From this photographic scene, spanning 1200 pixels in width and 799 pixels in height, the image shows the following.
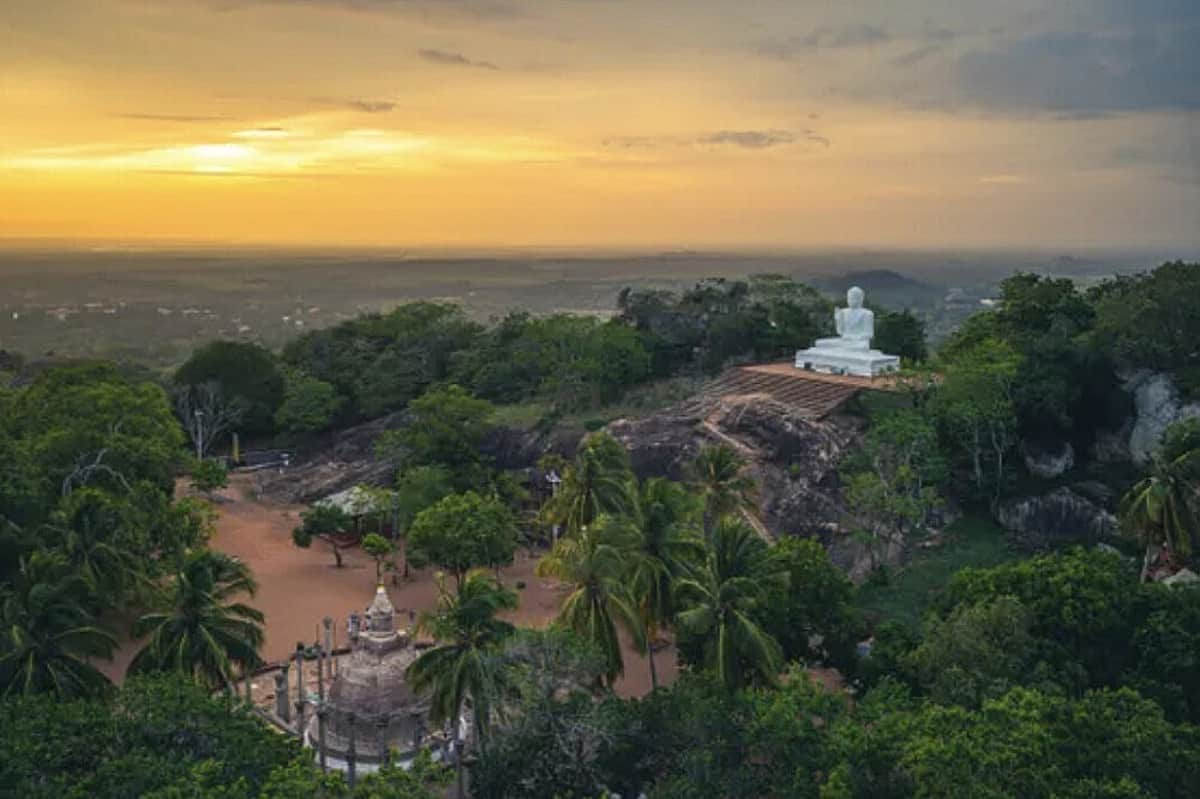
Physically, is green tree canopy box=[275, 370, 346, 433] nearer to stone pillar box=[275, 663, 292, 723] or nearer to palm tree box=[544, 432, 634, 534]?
palm tree box=[544, 432, 634, 534]

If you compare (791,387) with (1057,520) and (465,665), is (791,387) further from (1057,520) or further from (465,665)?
(465,665)

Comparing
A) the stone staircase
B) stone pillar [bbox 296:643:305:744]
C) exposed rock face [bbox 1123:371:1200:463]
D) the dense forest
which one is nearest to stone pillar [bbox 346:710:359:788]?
stone pillar [bbox 296:643:305:744]

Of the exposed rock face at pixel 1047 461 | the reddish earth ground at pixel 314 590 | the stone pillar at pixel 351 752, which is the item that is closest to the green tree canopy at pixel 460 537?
the reddish earth ground at pixel 314 590

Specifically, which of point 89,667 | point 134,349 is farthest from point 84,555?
point 134,349

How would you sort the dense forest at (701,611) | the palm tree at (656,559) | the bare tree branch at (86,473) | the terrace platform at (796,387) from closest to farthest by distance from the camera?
the dense forest at (701,611) < the palm tree at (656,559) < the bare tree branch at (86,473) < the terrace platform at (796,387)

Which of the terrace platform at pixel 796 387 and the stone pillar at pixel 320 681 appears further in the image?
the terrace platform at pixel 796 387

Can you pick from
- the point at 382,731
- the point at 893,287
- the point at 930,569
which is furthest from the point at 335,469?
the point at 893,287

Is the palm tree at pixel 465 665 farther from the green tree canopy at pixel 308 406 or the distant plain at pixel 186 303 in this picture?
the distant plain at pixel 186 303
